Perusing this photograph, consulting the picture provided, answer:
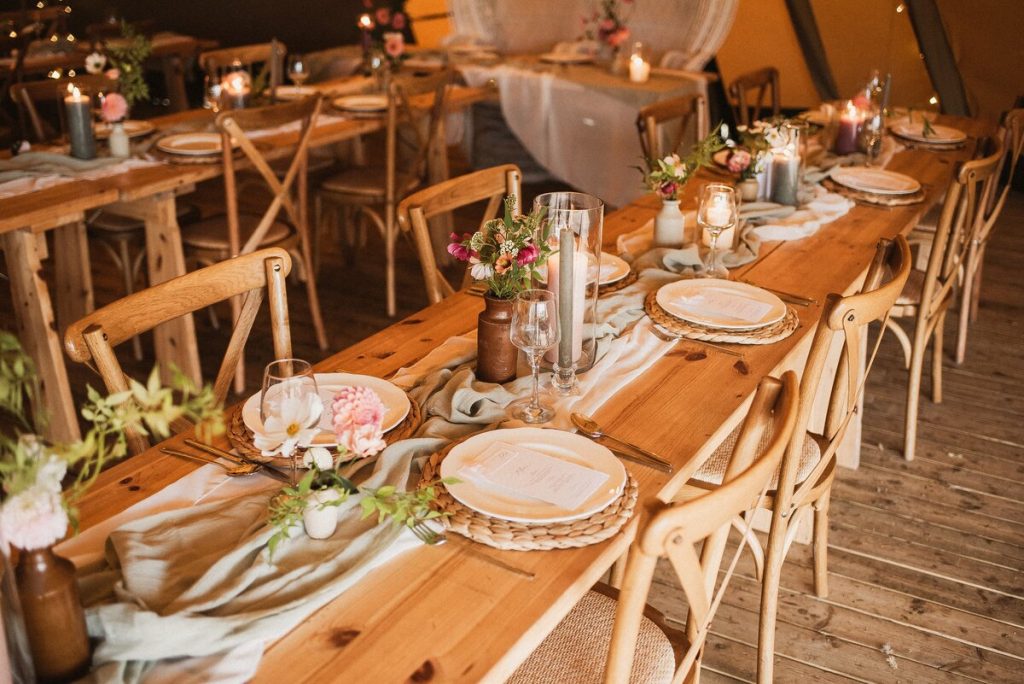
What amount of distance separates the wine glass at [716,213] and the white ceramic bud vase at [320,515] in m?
1.14

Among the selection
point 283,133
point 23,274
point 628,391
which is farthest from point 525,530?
point 283,133

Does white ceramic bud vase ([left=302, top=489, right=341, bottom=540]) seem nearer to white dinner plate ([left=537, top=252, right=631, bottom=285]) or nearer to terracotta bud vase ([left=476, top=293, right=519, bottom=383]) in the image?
terracotta bud vase ([left=476, top=293, right=519, bottom=383])

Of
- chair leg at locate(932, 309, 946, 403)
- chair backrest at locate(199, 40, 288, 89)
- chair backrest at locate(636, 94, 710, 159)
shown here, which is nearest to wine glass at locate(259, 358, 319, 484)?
chair backrest at locate(636, 94, 710, 159)

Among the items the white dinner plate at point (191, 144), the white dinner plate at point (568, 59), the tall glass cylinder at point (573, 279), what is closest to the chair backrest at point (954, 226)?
the tall glass cylinder at point (573, 279)

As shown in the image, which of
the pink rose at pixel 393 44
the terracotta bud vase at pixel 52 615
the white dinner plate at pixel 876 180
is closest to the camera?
the terracotta bud vase at pixel 52 615

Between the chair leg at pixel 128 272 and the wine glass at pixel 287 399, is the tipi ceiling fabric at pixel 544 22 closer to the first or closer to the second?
the chair leg at pixel 128 272

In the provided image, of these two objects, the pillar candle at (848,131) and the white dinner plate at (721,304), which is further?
the pillar candle at (848,131)

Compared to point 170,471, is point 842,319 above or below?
above

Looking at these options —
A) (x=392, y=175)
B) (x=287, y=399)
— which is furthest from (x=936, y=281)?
(x=287, y=399)

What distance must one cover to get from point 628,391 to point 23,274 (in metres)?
1.74

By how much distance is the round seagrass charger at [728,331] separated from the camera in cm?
172

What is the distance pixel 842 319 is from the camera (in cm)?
147

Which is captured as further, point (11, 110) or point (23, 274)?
point (11, 110)

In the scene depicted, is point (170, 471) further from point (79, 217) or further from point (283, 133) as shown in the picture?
point (283, 133)
